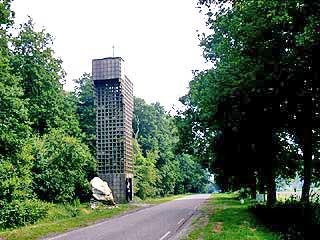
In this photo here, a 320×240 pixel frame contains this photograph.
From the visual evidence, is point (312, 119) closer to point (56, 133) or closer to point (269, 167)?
point (269, 167)

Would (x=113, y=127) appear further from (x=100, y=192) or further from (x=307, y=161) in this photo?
(x=307, y=161)

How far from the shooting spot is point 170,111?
110 ft

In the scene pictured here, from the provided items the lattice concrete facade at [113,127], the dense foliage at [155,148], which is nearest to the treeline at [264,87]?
the lattice concrete facade at [113,127]

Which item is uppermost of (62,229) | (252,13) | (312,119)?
(252,13)

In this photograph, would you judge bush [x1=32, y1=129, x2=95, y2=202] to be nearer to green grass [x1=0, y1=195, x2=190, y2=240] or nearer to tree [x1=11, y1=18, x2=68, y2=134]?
green grass [x1=0, y1=195, x2=190, y2=240]

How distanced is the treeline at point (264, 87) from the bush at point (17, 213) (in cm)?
1004

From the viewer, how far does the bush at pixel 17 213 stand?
71.8 feet

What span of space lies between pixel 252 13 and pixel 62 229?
459 inches

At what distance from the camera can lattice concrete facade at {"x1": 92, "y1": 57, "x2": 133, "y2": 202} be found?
139 ft

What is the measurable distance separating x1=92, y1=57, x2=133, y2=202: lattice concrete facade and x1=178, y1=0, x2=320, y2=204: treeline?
14.3m

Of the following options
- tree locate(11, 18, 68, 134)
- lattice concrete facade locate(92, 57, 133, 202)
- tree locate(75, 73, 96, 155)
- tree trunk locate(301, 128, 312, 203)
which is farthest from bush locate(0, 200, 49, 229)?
tree locate(75, 73, 96, 155)

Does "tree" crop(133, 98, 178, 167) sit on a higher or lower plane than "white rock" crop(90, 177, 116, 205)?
higher

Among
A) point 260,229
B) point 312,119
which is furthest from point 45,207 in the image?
point 312,119

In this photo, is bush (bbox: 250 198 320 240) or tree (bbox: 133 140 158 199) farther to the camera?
tree (bbox: 133 140 158 199)
